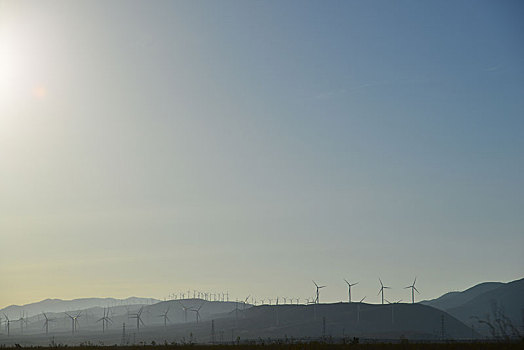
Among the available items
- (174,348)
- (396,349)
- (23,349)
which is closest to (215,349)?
(174,348)

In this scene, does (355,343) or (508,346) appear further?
(355,343)

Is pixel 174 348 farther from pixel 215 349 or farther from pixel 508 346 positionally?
pixel 508 346

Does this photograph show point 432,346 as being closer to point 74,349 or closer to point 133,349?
point 133,349

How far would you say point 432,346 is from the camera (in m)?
61.6

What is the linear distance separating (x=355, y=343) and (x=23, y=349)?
38932 mm

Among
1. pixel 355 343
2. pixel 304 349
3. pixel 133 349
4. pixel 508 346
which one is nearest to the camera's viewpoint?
pixel 508 346

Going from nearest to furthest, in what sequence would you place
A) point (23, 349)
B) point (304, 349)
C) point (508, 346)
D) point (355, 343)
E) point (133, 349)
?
point (508, 346)
point (304, 349)
point (355, 343)
point (133, 349)
point (23, 349)

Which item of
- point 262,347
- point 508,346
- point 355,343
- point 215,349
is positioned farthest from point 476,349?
point 215,349

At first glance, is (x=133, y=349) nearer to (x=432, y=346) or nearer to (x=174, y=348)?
(x=174, y=348)

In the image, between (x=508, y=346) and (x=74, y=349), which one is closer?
(x=508, y=346)

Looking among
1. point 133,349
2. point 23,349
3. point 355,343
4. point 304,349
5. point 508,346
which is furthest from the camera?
point 23,349

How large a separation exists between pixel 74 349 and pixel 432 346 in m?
41.7

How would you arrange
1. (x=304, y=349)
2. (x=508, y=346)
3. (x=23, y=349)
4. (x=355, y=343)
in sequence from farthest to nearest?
1. (x=23, y=349)
2. (x=355, y=343)
3. (x=304, y=349)
4. (x=508, y=346)

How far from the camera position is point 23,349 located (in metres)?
80.8
